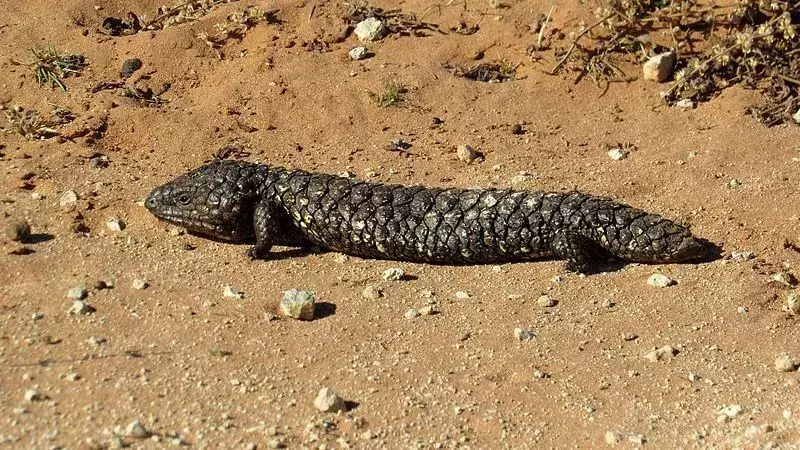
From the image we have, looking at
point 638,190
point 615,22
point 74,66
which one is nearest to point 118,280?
point 74,66

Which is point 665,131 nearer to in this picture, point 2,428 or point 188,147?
point 188,147

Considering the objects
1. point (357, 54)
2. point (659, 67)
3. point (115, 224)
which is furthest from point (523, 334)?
point (357, 54)

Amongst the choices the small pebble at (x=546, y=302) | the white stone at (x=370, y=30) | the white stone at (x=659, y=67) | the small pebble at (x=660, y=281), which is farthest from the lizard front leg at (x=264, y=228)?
the white stone at (x=659, y=67)

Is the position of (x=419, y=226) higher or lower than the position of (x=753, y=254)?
higher

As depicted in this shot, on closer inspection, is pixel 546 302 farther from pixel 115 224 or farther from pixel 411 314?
pixel 115 224

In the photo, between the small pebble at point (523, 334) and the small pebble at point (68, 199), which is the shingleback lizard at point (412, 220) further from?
the small pebble at point (523, 334)

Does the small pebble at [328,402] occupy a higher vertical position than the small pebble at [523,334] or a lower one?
higher

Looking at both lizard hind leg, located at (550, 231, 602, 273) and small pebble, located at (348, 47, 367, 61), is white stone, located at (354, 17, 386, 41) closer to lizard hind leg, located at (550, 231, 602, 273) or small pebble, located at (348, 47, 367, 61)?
small pebble, located at (348, 47, 367, 61)
